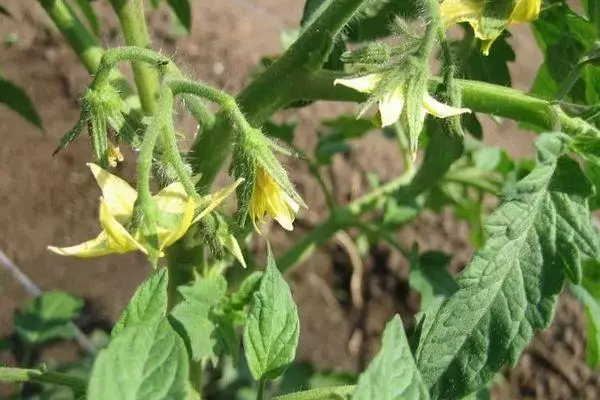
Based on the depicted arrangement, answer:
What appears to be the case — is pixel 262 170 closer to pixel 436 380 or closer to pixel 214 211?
pixel 214 211

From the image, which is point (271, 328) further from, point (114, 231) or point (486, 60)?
point (486, 60)

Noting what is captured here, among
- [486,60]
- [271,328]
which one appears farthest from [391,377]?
[486,60]

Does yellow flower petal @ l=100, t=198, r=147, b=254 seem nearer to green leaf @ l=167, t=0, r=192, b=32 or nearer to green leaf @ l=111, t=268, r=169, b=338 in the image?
green leaf @ l=111, t=268, r=169, b=338

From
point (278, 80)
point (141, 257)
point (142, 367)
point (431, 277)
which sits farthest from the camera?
point (141, 257)

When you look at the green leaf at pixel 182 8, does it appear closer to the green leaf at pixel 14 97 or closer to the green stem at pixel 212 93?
the green leaf at pixel 14 97

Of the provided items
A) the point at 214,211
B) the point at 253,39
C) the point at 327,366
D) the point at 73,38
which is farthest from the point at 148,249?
the point at 253,39

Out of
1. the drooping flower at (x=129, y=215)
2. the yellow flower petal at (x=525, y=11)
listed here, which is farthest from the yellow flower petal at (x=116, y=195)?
the yellow flower petal at (x=525, y=11)

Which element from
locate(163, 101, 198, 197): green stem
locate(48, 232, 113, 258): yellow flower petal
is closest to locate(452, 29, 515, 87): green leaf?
locate(163, 101, 198, 197): green stem
